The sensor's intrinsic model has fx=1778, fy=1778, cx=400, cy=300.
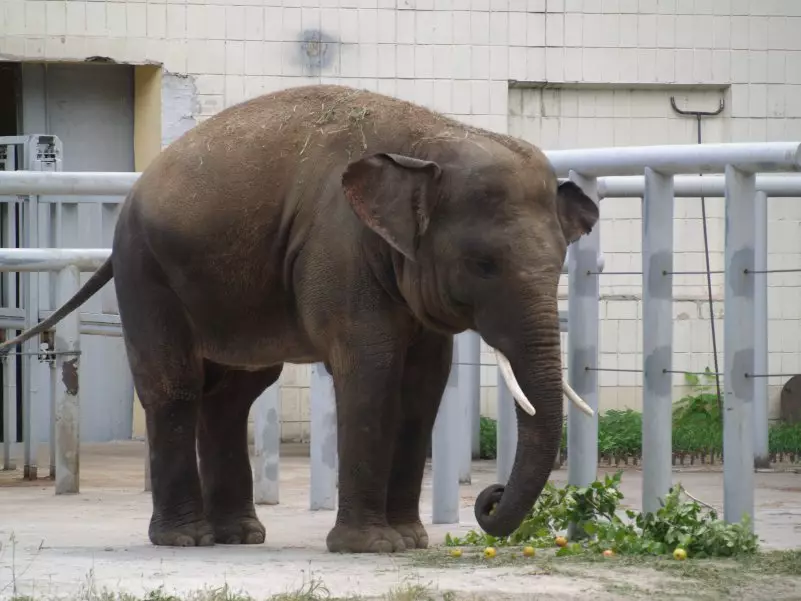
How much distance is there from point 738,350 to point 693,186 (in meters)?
3.29

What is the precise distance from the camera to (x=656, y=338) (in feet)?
22.3

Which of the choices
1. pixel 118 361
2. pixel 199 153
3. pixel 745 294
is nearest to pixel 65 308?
pixel 199 153

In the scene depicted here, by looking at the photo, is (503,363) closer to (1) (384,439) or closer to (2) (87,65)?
(1) (384,439)

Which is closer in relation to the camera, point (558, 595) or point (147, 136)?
point (558, 595)

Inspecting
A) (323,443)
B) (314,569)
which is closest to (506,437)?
(323,443)

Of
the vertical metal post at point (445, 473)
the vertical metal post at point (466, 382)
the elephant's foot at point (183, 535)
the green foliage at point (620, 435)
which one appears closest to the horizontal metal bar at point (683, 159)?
the vertical metal post at point (445, 473)

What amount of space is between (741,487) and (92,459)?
677cm

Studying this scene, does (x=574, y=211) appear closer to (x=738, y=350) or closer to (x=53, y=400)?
(x=738, y=350)

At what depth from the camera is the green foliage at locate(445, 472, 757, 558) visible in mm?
6293

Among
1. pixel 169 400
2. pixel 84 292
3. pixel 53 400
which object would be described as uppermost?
pixel 84 292

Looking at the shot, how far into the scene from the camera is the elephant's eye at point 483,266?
6.18 m

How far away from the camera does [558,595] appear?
5.44m

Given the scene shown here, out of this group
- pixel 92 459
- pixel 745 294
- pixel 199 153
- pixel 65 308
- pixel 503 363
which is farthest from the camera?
pixel 92 459

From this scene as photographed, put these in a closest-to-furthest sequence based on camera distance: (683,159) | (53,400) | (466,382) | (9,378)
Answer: (683,159), (466,382), (53,400), (9,378)
